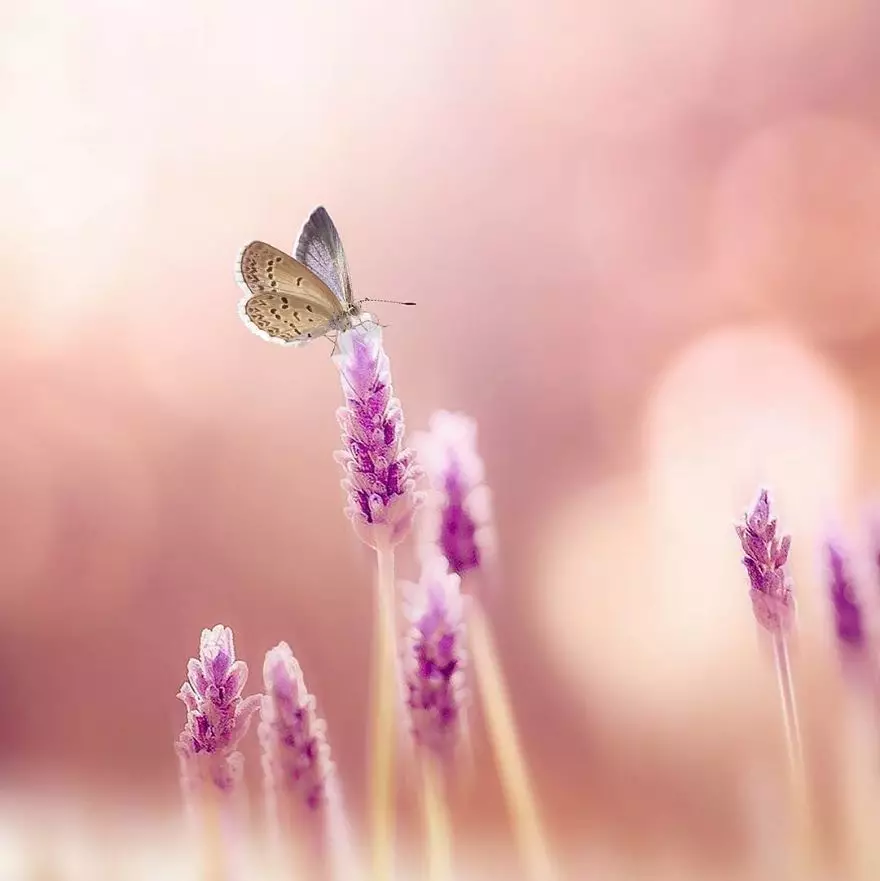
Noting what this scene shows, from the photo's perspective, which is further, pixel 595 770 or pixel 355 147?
pixel 355 147

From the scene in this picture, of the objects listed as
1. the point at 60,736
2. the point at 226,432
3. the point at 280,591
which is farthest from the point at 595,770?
the point at 60,736

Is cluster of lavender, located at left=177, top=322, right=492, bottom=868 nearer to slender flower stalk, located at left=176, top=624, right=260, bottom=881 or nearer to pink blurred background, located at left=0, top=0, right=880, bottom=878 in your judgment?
slender flower stalk, located at left=176, top=624, right=260, bottom=881

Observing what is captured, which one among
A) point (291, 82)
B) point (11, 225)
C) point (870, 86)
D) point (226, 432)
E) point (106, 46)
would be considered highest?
point (106, 46)

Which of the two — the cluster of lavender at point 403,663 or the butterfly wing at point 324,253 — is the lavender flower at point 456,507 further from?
the butterfly wing at point 324,253

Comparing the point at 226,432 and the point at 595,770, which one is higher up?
the point at 226,432

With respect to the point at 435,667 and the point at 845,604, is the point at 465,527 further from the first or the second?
the point at 845,604

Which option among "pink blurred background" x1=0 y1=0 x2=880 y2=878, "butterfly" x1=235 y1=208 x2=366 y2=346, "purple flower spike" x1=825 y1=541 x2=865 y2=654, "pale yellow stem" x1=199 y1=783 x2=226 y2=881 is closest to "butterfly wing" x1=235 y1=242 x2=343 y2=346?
"butterfly" x1=235 y1=208 x2=366 y2=346

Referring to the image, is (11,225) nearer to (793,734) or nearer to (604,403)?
(604,403)
